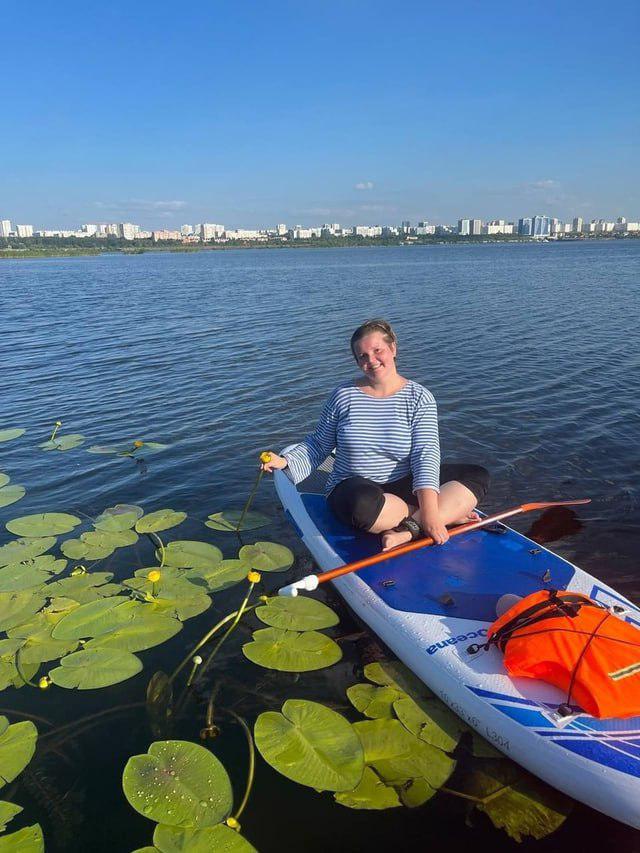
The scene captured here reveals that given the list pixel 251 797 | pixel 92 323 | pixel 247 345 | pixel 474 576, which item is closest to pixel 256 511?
pixel 474 576

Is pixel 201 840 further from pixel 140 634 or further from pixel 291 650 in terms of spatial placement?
pixel 140 634

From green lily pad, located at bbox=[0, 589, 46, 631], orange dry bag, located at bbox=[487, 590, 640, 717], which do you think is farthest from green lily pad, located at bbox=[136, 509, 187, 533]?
orange dry bag, located at bbox=[487, 590, 640, 717]

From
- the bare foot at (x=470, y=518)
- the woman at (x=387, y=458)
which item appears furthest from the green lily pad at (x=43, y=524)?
the bare foot at (x=470, y=518)

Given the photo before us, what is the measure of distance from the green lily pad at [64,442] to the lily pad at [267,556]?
18.2ft

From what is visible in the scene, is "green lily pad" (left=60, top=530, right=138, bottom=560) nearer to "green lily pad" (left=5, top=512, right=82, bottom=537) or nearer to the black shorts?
"green lily pad" (left=5, top=512, right=82, bottom=537)

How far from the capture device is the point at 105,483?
8.90 metres

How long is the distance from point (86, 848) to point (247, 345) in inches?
693

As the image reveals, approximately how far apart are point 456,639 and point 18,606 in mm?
4245

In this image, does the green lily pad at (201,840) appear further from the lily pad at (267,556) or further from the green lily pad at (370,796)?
the lily pad at (267,556)

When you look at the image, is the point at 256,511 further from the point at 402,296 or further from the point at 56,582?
the point at 402,296

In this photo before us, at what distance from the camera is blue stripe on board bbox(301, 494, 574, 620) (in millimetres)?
4559

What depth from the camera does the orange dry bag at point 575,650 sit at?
3.29 metres

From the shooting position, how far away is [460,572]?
16.1ft

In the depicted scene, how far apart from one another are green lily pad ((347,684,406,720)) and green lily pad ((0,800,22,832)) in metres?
2.35
